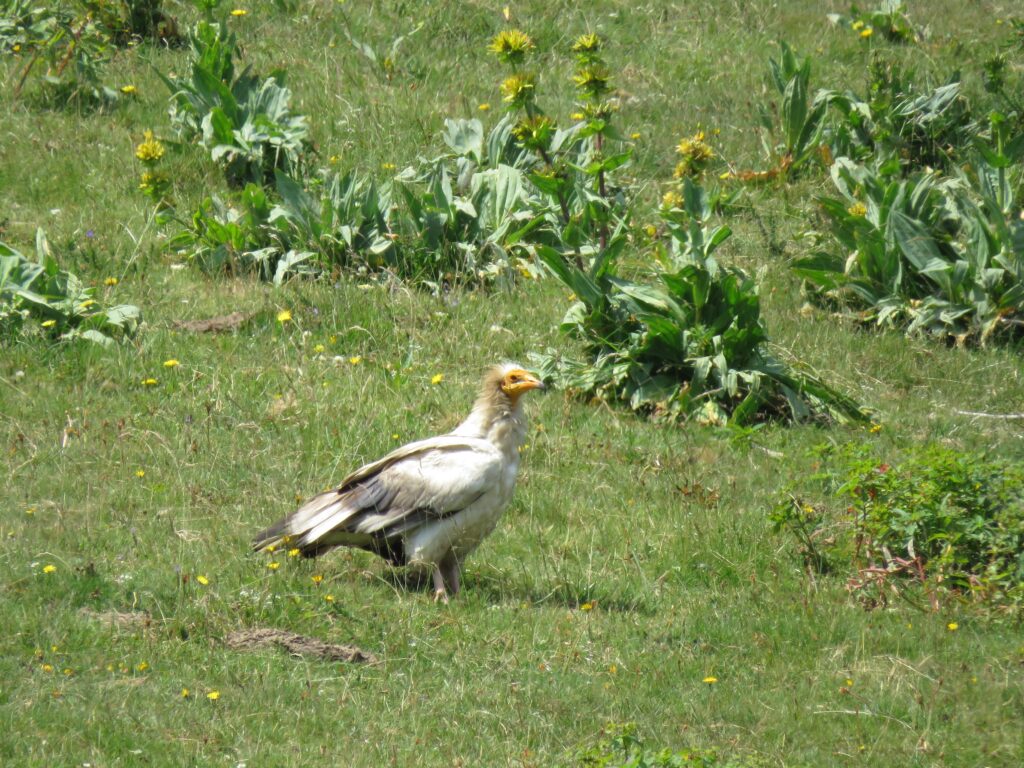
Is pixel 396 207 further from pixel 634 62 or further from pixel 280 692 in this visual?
pixel 280 692

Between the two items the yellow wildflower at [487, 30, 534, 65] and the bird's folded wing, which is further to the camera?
the yellow wildflower at [487, 30, 534, 65]

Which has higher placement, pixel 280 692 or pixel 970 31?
pixel 970 31

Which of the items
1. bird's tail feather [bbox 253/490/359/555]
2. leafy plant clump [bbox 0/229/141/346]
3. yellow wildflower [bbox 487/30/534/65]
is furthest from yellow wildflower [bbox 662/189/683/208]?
bird's tail feather [bbox 253/490/359/555]

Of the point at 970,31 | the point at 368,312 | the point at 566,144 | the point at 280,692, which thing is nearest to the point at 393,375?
the point at 368,312

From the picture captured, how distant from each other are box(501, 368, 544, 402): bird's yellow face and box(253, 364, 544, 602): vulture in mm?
229

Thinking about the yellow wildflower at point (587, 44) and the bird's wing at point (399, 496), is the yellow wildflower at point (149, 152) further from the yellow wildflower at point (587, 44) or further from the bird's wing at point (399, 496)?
the bird's wing at point (399, 496)

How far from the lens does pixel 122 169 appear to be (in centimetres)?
1328

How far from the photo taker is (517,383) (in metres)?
8.12

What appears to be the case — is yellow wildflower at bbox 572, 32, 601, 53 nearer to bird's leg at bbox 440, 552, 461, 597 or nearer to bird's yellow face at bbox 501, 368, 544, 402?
bird's yellow face at bbox 501, 368, 544, 402

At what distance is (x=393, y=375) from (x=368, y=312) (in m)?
0.92

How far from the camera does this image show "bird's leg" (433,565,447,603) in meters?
7.64

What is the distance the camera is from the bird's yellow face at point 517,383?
8109 mm

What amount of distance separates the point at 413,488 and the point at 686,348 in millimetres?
3477

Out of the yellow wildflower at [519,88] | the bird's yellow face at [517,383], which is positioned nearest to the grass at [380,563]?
the bird's yellow face at [517,383]
